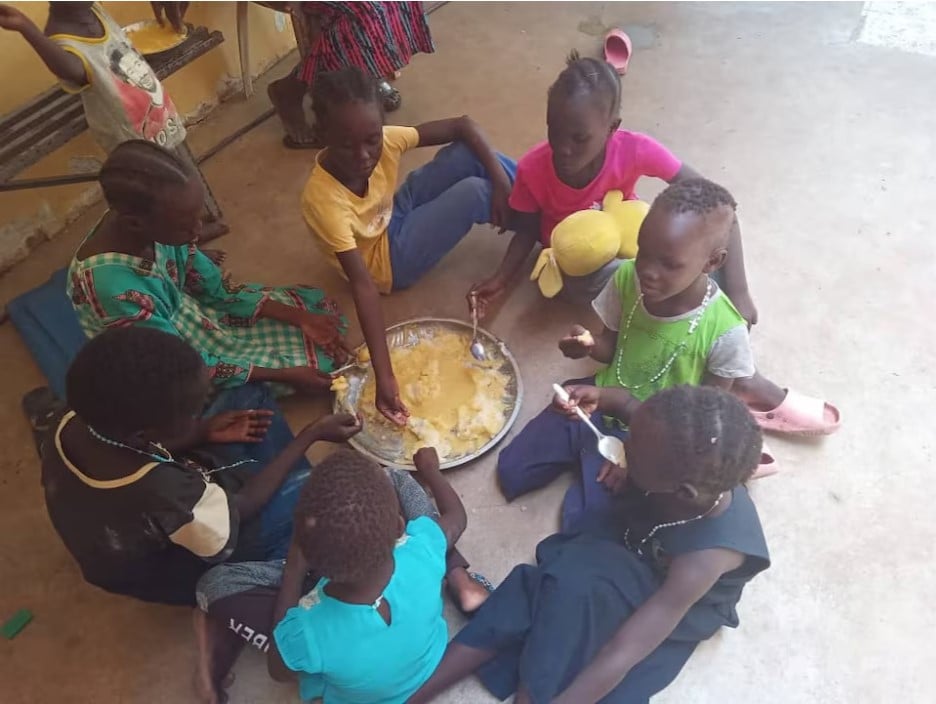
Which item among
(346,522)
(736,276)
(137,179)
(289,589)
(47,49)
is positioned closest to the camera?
(346,522)

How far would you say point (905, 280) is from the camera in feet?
6.34

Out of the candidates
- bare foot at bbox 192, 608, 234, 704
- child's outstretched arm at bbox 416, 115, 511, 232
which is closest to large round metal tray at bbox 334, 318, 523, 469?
child's outstretched arm at bbox 416, 115, 511, 232

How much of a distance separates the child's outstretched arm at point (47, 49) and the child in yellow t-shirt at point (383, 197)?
1.96 ft

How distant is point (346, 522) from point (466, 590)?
50 centimetres

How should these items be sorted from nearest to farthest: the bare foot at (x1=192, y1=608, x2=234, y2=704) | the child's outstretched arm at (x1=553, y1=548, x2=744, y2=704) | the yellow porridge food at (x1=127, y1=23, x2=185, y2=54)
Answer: the child's outstretched arm at (x1=553, y1=548, x2=744, y2=704), the bare foot at (x1=192, y1=608, x2=234, y2=704), the yellow porridge food at (x1=127, y1=23, x2=185, y2=54)

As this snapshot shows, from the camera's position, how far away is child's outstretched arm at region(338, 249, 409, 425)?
1.62 meters

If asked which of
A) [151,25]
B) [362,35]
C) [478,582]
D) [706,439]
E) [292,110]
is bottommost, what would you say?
[478,582]

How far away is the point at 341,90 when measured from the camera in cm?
150

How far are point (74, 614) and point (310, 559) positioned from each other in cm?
79

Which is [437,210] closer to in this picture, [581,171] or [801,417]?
[581,171]

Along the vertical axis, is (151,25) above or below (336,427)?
above

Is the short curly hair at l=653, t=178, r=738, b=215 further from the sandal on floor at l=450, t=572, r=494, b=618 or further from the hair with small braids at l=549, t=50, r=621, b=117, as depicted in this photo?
the sandal on floor at l=450, t=572, r=494, b=618

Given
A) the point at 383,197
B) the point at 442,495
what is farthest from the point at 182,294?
the point at 442,495

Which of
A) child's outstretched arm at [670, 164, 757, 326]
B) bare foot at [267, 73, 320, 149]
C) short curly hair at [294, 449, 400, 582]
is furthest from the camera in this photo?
bare foot at [267, 73, 320, 149]
